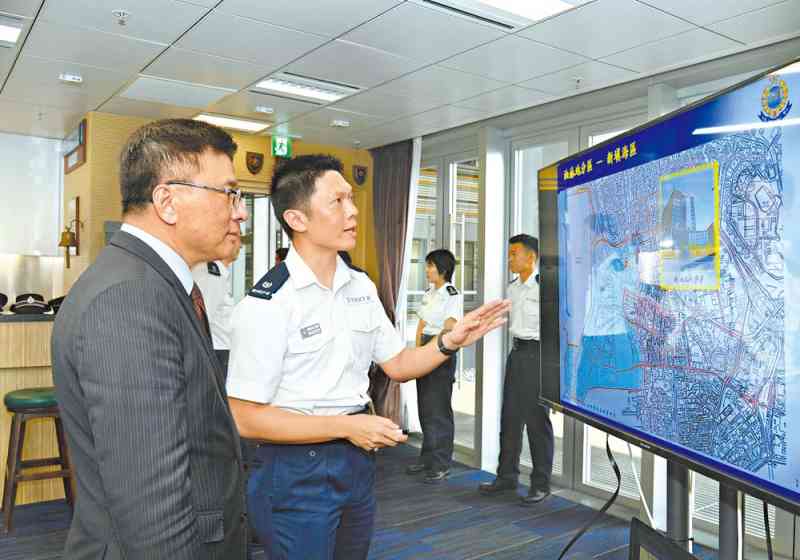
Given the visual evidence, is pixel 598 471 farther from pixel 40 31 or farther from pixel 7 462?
pixel 40 31

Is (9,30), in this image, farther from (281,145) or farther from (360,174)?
(360,174)

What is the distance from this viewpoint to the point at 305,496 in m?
1.62

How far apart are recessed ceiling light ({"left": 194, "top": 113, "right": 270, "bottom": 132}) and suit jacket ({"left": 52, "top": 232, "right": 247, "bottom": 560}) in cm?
467

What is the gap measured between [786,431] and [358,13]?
2.72 m

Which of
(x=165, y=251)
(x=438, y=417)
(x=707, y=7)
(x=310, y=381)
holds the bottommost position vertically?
(x=438, y=417)

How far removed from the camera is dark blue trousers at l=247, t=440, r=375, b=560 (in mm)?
1607

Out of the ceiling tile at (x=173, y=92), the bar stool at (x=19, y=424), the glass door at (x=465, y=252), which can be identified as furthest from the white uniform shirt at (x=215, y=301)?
the glass door at (x=465, y=252)

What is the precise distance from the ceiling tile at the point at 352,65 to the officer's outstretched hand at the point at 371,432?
2.64 m

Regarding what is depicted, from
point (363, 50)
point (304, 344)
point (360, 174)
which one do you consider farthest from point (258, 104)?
point (304, 344)

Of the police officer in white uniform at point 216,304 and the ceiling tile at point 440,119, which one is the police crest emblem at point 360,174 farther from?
Answer: the police officer in white uniform at point 216,304

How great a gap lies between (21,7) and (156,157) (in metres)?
2.67

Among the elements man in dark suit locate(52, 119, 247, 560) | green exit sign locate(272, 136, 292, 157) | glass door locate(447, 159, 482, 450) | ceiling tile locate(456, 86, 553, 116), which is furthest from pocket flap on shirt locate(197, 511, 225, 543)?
green exit sign locate(272, 136, 292, 157)

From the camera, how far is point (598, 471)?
471 cm

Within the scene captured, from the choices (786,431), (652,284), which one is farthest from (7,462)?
(786,431)
